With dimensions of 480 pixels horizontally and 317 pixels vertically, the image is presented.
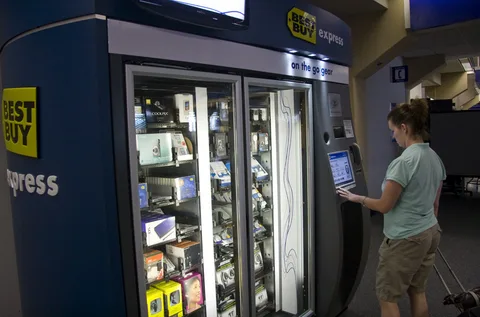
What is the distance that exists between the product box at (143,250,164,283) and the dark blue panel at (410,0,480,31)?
4.48m

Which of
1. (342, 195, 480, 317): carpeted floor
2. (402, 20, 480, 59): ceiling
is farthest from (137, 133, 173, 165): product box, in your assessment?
(402, 20, 480, 59): ceiling

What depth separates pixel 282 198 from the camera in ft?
10.2

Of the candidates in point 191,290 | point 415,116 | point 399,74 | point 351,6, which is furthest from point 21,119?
point 399,74

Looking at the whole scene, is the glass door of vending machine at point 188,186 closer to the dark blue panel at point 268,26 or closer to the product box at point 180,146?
the product box at point 180,146

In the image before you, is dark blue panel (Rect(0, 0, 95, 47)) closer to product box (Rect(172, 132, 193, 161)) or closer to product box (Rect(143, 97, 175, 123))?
product box (Rect(143, 97, 175, 123))

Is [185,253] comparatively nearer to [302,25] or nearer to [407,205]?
[407,205]

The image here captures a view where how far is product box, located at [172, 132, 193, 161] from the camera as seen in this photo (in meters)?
2.43

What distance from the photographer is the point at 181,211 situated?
266 cm

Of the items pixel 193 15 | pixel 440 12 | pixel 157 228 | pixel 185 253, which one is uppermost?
pixel 440 12

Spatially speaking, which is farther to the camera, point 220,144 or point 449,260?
point 449,260

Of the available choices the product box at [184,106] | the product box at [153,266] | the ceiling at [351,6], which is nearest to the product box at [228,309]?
the product box at [153,266]

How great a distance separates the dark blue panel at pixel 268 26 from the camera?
1742 millimetres

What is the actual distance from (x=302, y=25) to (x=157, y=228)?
Answer: 1.73 m

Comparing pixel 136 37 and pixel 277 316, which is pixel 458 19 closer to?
pixel 277 316
